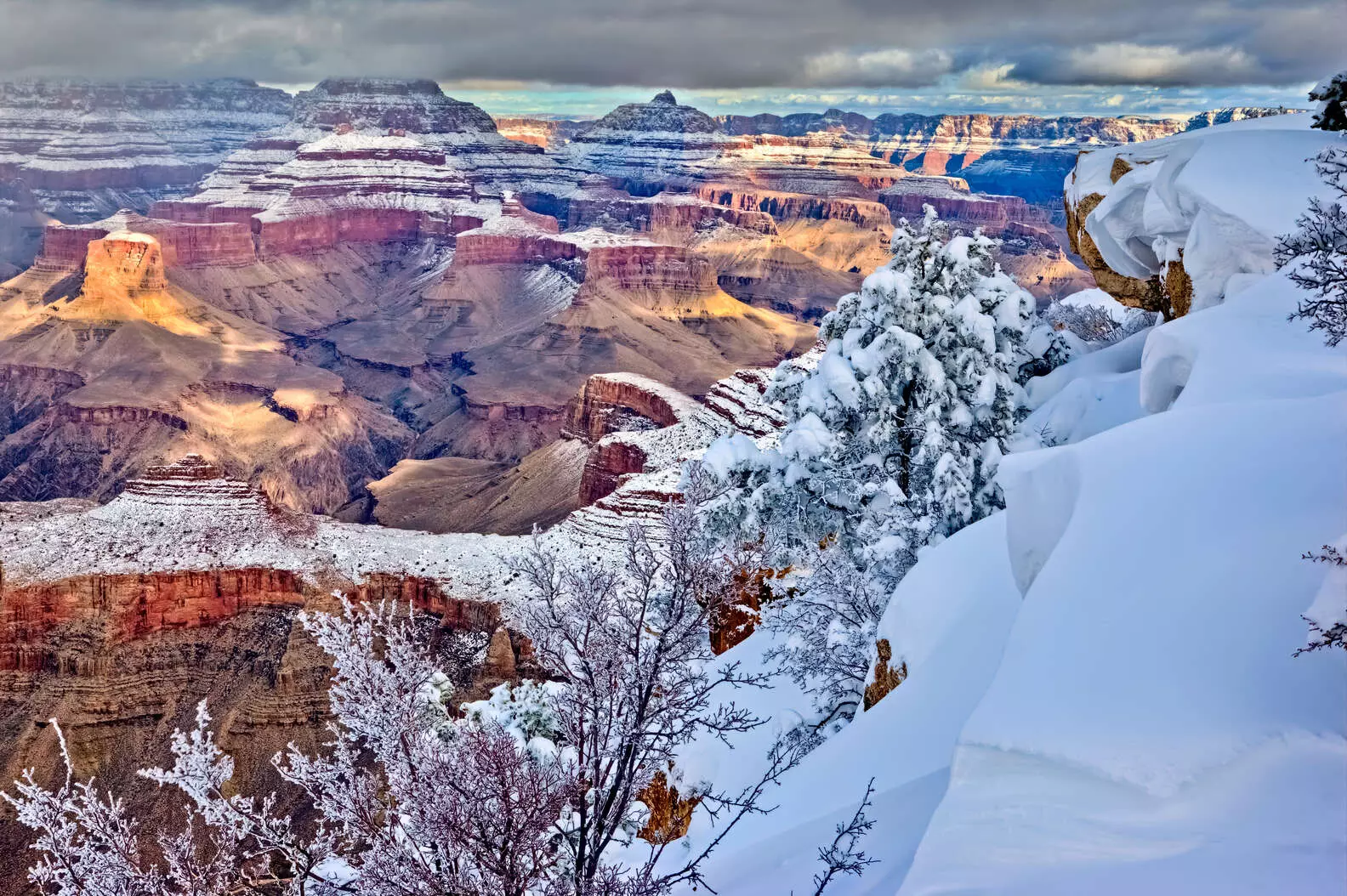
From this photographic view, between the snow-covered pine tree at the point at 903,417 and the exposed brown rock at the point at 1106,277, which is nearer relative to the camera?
the snow-covered pine tree at the point at 903,417

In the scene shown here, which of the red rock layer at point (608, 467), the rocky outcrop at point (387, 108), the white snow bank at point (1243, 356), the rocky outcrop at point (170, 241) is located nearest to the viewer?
the white snow bank at point (1243, 356)

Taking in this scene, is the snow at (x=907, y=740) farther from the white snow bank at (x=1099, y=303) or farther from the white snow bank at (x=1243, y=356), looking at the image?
the white snow bank at (x=1099, y=303)

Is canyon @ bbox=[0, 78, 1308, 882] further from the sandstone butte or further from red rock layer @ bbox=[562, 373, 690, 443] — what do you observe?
red rock layer @ bbox=[562, 373, 690, 443]

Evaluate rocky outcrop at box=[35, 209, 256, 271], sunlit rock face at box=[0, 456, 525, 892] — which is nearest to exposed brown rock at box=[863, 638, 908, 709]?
sunlit rock face at box=[0, 456, 525, 892]

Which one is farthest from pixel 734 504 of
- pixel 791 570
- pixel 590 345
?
pixel 590 345

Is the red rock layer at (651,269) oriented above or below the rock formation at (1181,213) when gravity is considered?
below

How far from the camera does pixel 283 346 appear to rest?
10450cm

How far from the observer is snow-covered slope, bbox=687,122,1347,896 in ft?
19.6

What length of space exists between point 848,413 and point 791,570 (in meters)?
4.87

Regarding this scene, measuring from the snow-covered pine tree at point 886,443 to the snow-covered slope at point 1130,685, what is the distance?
2.86m

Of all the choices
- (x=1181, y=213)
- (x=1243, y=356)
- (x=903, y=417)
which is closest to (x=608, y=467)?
(x=903, y=417)

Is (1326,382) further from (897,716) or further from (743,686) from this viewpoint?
(743,686)

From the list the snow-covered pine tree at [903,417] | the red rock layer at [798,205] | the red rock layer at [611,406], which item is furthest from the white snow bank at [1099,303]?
the red rock layer at [798,205]

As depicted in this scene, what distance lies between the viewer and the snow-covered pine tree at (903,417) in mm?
14914
